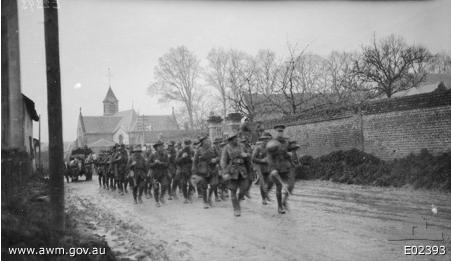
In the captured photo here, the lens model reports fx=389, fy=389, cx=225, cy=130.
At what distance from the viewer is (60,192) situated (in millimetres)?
5906

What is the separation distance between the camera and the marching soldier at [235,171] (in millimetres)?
8844

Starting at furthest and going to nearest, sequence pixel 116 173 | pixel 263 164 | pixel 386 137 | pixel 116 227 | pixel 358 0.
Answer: pixel 116 173 → pixel 386 137 → pixel 263 164 → pixel 116 227 → pixel 358 0

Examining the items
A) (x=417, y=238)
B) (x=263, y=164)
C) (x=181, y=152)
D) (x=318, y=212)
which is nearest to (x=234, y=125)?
(x=181, y=152)

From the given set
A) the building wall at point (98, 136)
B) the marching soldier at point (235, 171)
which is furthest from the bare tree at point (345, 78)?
the building wall at point (98, 136)

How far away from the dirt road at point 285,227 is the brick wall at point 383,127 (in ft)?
7.25

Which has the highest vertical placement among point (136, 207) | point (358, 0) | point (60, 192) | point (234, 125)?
point (358, 0)

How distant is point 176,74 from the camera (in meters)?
12.9

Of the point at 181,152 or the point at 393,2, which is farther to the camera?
the point at 181,152

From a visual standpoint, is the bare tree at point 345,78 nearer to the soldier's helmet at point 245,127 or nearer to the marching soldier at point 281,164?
the soldier's helmet at point 245,127

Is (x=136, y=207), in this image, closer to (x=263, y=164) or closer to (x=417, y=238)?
(x=263, y=164)

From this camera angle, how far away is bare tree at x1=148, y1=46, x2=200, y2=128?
10.7 meters

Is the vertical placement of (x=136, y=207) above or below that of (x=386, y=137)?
below

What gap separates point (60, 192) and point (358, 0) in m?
6.31

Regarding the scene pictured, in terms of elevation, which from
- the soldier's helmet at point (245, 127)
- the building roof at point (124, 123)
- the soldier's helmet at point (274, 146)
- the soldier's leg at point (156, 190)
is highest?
the building roof at point (124, 123)
